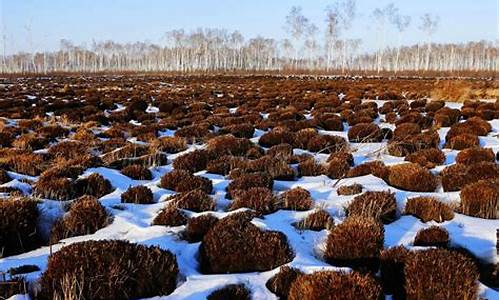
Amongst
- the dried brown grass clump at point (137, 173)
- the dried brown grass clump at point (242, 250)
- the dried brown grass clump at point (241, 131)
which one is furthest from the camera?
the dried brown grass clump at point (241, 131)

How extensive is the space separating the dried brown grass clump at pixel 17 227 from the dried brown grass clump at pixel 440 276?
3.67 meters

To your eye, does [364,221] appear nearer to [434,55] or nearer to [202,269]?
[202,269]

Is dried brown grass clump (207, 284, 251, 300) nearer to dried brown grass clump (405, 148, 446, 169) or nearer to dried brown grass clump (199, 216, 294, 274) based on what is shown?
dried brown grass clump (199, 216, 294, 274)

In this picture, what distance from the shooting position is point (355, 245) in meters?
4.33

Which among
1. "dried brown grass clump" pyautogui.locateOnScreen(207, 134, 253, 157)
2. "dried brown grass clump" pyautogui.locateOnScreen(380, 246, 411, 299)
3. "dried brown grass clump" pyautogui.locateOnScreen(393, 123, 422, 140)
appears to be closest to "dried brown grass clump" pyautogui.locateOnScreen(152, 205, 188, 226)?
"dried brown grass clump" pyautogui.locateOnScreen(380, 246, 411, 299)

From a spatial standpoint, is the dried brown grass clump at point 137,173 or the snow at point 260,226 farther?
the dried brown grass clump at point 137,173

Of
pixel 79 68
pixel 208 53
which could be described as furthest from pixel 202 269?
pixel 79 68

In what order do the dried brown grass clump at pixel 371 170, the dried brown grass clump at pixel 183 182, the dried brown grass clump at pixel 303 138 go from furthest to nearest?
the dried brown grass clump at pixel 303 138, the dried brown grass clump at pixel 371 170, the dried brown grass clump at pixel 183 182

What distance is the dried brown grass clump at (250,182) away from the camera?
6727mm

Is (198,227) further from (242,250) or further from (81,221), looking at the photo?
(81,221)

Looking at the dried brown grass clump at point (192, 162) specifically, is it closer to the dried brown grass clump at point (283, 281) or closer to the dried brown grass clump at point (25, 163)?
the dried brown grass clump at point (25, 163)

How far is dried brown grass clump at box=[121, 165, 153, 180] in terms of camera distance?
7805 mm

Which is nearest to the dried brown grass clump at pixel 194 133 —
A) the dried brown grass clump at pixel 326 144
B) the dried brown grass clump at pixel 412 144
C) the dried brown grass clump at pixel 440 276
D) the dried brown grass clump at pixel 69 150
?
the dried brown grass clump at pixel 69 150

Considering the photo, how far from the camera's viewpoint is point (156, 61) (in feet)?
339
